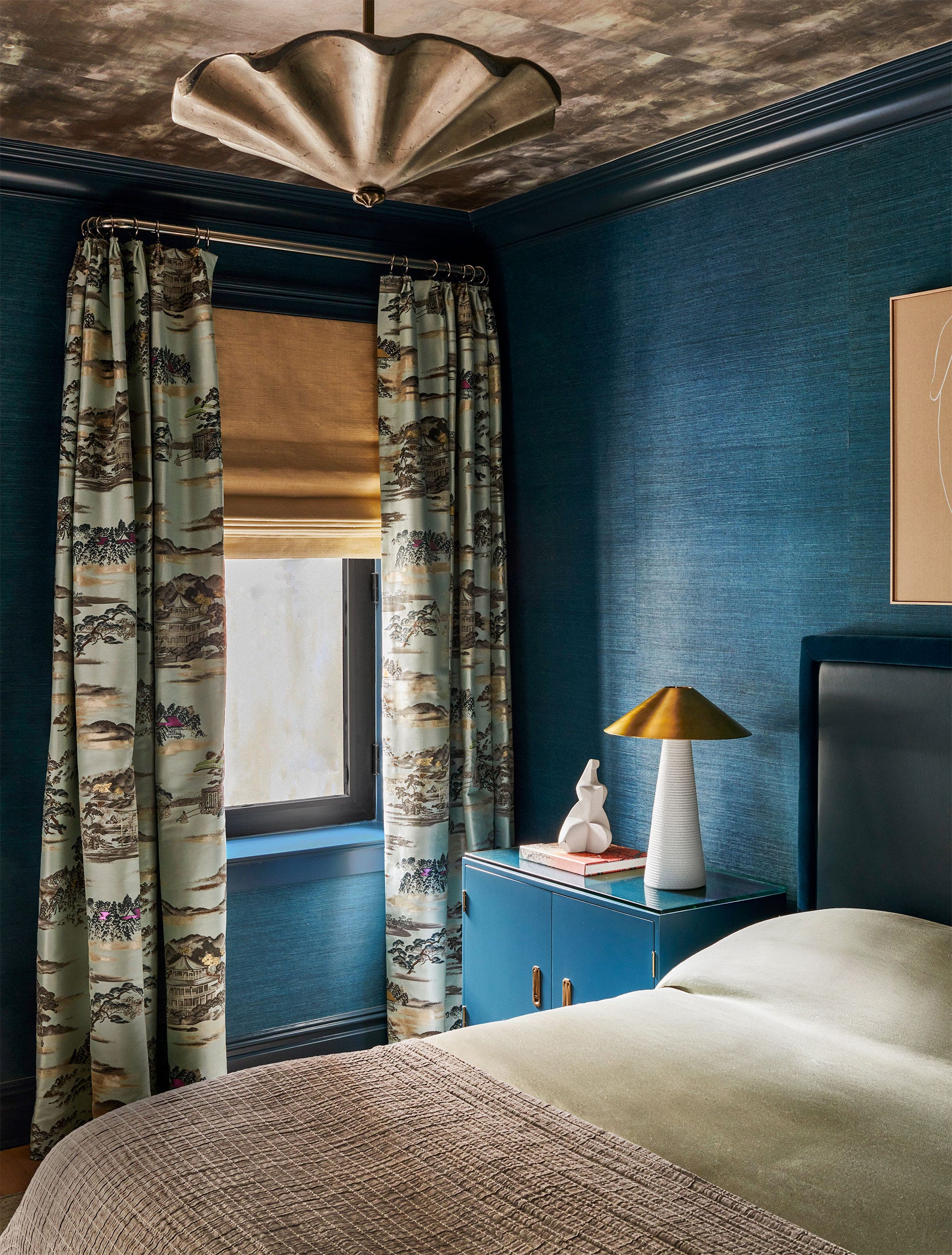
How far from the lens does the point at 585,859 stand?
10.7 ft

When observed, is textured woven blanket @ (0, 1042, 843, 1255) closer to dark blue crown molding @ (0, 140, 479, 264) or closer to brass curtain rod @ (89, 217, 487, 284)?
brass curtain rod @ (89, 217, 487, 284)

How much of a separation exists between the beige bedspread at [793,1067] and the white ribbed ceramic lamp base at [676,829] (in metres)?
0.39

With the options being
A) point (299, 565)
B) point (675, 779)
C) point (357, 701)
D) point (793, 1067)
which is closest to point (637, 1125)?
point (793, 1067)

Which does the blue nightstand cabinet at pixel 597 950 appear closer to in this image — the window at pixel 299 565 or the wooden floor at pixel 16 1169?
the window at pixel 299 565

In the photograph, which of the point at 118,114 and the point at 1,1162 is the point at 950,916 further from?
the point at 118,114

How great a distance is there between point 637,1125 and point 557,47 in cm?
212

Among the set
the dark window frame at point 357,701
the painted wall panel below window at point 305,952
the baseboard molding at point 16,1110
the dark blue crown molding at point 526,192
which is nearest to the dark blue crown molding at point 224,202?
the dark blue crown molding at point 526,192

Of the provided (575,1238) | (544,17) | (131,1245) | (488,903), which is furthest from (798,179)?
(131,1245)

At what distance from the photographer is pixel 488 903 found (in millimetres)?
3449

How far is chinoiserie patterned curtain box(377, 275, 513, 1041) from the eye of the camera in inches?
148

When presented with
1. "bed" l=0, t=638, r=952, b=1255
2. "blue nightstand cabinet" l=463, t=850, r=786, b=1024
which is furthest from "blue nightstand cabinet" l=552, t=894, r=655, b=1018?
"bed" l=0, t=638, r=952, b=1255

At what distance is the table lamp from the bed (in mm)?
409

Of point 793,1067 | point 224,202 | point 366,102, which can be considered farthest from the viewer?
point 224,202

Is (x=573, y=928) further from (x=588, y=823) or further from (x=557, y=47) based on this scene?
(x=557, y=47)
